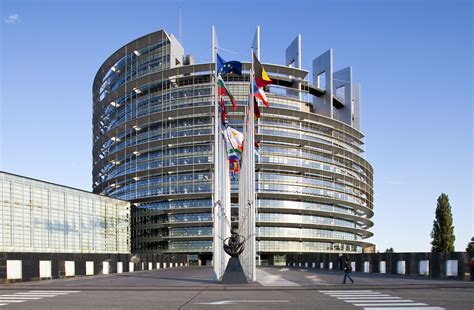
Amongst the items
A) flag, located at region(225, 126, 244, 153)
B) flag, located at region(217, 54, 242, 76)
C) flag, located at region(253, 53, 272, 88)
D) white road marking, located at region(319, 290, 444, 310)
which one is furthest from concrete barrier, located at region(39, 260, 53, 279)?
white road marking, located at region(319, 290, 444, 310)

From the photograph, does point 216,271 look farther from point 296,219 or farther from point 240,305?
point 296,219

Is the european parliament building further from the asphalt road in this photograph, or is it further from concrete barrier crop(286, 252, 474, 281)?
the asphalt road

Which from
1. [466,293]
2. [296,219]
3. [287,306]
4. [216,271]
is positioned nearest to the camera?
[287,306]

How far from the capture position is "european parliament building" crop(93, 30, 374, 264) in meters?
105

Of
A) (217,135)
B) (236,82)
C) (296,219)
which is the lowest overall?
(296,219)

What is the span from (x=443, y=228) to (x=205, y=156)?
45701mm

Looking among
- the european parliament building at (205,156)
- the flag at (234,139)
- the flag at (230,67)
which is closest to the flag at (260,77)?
the flag at (230,67)

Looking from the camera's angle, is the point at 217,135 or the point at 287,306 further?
the point at 217,135

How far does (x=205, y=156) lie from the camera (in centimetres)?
10450

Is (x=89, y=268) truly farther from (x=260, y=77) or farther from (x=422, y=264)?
(x=422, y=264)

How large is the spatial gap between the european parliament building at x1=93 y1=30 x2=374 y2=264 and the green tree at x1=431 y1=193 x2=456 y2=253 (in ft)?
91.8

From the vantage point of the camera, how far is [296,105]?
370 feet

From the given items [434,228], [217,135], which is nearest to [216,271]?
[217,135]

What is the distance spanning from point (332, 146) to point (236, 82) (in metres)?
25.0
